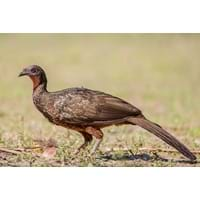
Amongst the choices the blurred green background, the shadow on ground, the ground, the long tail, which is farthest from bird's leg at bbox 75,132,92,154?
the blurred green background

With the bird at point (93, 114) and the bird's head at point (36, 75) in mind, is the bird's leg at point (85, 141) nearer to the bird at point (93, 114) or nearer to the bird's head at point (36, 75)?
the bird at point (93, 114)

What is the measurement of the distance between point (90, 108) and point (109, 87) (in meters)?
3.52

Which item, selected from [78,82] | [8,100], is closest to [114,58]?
[78,82]

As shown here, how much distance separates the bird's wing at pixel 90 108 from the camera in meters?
7.22

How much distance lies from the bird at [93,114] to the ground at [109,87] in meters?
0.25

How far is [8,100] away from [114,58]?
223cm

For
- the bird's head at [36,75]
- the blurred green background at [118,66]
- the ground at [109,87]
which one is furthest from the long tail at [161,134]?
the blurred green background at [118,66]

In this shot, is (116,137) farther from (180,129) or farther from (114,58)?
(114,58)

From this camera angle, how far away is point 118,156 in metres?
7.64

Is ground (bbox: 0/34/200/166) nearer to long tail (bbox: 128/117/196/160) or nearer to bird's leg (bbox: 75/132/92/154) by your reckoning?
bird's leg (bbox: 75/132/92/154)

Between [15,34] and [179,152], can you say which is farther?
[15,34]

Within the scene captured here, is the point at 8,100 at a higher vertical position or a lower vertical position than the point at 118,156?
higher

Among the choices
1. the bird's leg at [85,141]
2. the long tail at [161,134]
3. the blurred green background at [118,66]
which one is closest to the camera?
the long tail at [161,134]
